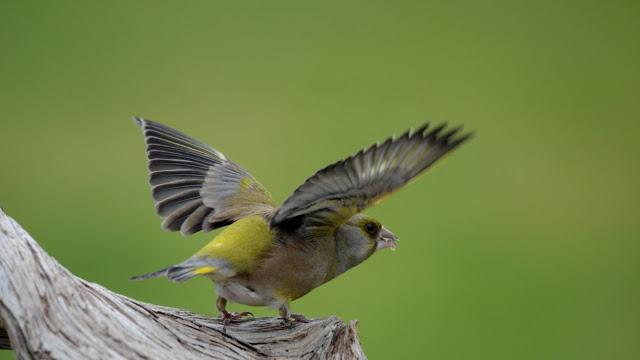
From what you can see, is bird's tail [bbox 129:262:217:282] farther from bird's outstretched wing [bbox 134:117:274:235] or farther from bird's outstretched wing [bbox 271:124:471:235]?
bird's outstretched wing [bbox 134:117:274:235]

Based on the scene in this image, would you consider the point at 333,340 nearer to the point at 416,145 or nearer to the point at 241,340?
the point at 241,340

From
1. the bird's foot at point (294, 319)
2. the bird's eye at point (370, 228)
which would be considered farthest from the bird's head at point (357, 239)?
the bird's foot at point (294, 319)

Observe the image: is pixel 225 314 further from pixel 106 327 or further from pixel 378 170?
pixel 378 170

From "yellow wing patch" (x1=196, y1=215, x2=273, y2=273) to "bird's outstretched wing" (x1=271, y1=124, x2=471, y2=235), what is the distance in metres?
0.27

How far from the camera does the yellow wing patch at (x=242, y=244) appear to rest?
9.98 feet

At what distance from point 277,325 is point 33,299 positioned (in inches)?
38.6

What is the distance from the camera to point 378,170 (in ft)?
9.21

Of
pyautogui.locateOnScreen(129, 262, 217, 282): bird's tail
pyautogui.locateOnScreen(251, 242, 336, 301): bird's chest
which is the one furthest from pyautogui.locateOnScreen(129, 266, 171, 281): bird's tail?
pyautogui.locateOnScreen(251, 242, 336, 301): bird's chest

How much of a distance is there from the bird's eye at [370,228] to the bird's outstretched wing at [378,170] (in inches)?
→ 16.9

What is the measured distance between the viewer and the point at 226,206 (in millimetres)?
3484

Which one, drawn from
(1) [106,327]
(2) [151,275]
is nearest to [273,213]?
(2) [151,275]

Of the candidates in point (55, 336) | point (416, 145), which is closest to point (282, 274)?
point (416, 145)

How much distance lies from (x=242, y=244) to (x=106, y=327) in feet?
2.23

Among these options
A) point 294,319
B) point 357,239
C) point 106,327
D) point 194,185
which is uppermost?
point 194,185
